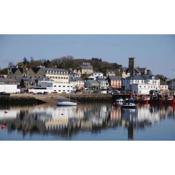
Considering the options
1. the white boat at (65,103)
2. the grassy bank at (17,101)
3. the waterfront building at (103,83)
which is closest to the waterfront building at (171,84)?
the waterfront building at (103,83)

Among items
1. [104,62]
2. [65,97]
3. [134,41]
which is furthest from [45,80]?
[134,41]

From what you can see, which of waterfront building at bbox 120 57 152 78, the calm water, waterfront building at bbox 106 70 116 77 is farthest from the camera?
waterfront building at bbox 106 70 116 77

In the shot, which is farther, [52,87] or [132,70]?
[52,87]

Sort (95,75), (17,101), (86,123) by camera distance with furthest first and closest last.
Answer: (95,75) → (17,101) → (86,123)

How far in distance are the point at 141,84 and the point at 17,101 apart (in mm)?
1824

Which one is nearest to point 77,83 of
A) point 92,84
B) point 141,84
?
point 92,84

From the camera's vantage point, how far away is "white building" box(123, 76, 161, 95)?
238 inches

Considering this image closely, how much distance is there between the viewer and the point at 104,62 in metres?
5.95

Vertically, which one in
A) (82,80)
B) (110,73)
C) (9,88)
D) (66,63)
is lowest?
(9,88)

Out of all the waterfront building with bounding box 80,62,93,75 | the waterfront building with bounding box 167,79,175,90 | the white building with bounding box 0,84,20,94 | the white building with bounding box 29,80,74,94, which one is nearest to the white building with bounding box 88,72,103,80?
the waterfront building with bounding box 80,62,93,75

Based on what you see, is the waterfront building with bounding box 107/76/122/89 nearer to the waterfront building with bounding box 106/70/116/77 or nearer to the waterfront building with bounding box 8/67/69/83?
the waterfront building with bounding box 106/70/116/77

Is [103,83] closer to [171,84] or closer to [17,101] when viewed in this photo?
[171,84]

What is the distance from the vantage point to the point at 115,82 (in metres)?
6.11
